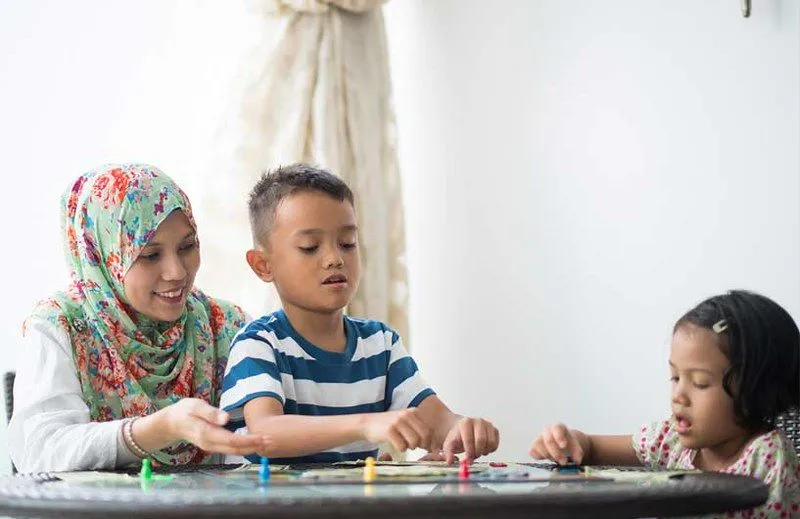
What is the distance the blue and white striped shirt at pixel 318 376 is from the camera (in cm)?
212

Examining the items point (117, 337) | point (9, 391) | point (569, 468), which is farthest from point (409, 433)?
point (9, 391)

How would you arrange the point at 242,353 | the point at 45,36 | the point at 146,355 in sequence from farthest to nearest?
1. the point at 45,36
2. the point at 146,355
3. the point at 242,353

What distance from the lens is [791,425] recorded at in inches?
85.0

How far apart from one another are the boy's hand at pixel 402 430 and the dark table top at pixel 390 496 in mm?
95

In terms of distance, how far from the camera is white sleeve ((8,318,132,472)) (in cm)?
208

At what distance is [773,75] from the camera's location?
3086 mm

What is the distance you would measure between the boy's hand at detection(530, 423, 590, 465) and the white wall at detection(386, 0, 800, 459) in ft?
4.29

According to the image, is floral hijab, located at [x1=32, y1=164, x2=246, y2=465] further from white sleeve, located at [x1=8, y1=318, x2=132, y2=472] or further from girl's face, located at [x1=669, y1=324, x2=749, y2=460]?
girl's face, located at [x1=669, y1=324, x2=749, y2=460]

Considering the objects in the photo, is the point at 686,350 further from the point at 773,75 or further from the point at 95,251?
the point at 773,75

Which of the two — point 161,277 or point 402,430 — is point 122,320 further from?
point 402,430

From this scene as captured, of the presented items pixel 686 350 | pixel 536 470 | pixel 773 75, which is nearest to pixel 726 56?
pixel 773 75

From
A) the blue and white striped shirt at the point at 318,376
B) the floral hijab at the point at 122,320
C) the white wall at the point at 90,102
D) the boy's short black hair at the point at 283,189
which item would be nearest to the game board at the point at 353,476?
the blue and white striped shirt at the point at 318,376

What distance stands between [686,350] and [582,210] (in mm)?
1630

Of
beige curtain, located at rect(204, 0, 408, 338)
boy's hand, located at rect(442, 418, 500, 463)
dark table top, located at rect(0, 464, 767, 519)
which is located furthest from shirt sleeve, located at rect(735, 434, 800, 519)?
beige curtain, located at rect(204, 0, 408, 338)
